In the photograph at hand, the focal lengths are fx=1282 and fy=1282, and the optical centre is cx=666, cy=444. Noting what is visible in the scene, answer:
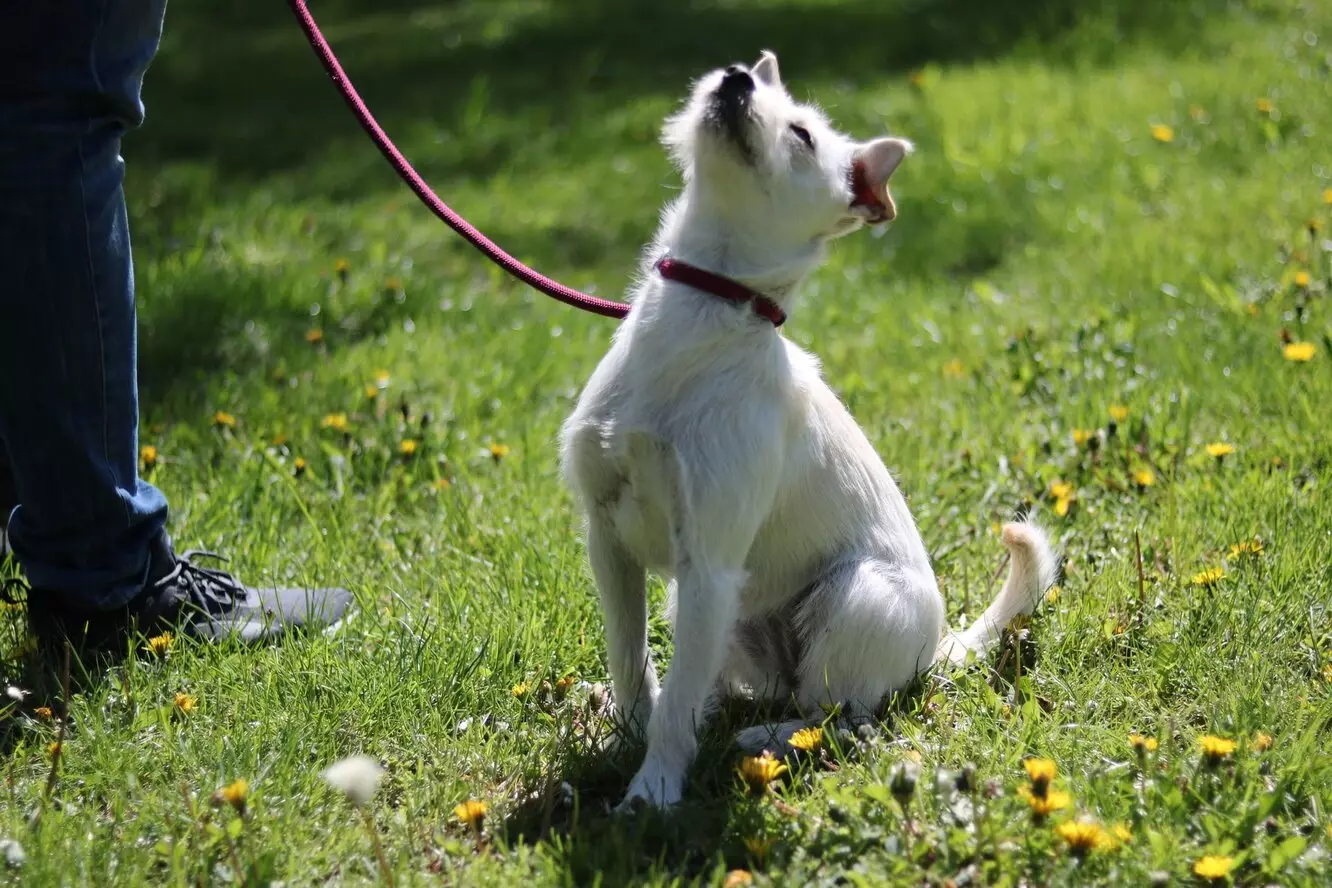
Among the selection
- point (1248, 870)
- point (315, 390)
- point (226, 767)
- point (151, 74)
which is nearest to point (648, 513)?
point (226, 767)

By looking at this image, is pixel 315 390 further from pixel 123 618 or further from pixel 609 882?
pixel 609 882

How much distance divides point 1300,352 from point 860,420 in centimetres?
141

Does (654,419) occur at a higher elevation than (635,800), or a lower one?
higher

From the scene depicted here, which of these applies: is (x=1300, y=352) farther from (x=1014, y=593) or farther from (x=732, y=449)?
(x=732, y=449)

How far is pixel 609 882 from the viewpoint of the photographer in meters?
2.18

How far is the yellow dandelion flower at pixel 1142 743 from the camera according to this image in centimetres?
229

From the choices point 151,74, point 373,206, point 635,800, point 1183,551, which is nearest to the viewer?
point 635,800

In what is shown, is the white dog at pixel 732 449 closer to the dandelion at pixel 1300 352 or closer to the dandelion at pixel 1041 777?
the dandelion at pixel 1041 777

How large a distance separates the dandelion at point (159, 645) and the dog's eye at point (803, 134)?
5.74 ft

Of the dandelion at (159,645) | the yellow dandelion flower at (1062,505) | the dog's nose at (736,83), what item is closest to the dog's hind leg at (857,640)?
the yellow dandelion flower at (1062,505)

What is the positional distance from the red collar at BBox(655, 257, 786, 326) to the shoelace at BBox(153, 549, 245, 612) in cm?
138

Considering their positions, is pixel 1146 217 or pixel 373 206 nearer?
pixel 1146 217

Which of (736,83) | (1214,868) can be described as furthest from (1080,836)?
(736,83)

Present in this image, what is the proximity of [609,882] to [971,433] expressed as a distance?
2.39 m
